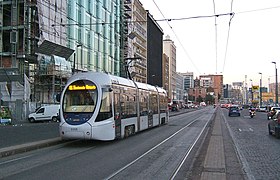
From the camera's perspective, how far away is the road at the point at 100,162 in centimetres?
936

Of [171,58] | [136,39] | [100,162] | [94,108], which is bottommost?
[100,162]

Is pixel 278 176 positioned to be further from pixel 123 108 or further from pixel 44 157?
pixel 123 108

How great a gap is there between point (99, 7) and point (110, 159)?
47.6 meters

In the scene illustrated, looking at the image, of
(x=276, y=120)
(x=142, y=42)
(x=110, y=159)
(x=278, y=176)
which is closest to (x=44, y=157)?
(x=110, y=159)

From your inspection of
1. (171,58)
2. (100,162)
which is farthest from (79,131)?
(171,58)

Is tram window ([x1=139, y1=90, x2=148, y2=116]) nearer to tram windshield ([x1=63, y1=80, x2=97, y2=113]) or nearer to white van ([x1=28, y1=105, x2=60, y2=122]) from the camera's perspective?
tram windshield ([x1=63, y1=80, x2=97, y2=113])

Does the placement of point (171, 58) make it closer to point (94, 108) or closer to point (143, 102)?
point (143, 102)

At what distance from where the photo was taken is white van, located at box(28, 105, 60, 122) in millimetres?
38406

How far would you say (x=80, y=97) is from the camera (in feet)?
53.1

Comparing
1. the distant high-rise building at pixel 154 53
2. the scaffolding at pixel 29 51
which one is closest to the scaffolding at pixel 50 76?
the scaffolding at pixel 29 51

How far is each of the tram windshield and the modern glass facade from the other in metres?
26.3

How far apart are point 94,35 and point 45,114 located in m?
19.4

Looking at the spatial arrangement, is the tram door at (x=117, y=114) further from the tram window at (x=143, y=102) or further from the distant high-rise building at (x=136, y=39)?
the distant high-rise building at (x=136, y=39)

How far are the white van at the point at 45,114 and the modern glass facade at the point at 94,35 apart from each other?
9465 mm
